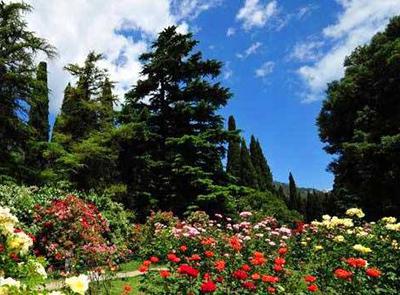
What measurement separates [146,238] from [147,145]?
843cm

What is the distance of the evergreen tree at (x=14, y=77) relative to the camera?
790 inches

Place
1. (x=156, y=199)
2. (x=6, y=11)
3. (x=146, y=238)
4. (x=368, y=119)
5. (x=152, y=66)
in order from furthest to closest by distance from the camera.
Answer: (x=368, y=119)
(x=152, y=66)
(x=156, y=199)
(x=6, y=11)
(x=146, y=238)

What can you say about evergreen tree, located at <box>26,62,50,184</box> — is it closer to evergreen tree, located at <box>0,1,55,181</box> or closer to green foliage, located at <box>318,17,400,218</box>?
evergreen tree, located at <box>0,1,55,181</box>

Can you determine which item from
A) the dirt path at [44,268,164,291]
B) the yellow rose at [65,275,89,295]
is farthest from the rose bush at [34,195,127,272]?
the yellow rose at [65,275,89,295]

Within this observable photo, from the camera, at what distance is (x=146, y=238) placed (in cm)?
1492

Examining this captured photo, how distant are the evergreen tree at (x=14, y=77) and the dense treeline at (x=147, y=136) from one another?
40 mm

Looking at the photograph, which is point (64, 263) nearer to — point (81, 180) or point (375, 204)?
point (81, 180)

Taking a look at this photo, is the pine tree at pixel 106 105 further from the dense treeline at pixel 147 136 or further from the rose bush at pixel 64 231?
the rose bush at pixel 64 231

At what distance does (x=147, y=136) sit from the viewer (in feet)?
72.3

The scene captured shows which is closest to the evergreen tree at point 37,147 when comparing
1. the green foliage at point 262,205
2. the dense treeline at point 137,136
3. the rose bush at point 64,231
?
the dense treeline at point 137,136

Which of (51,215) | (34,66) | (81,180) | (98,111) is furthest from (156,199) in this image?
(51,215)

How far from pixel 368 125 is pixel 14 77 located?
661 inches

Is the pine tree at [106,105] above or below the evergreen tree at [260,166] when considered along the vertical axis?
below

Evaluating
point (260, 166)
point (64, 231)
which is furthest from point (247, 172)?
point (64, 231)
